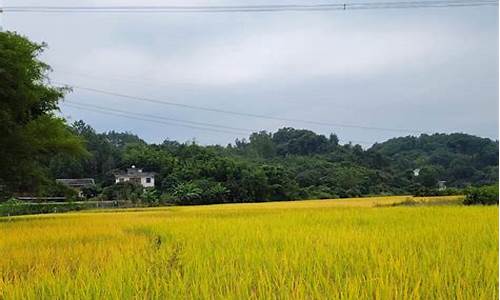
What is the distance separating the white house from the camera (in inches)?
2144

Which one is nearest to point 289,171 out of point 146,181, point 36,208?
point 146,181

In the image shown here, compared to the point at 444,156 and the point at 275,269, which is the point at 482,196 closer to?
the point at 275,269

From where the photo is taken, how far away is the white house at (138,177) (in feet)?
179

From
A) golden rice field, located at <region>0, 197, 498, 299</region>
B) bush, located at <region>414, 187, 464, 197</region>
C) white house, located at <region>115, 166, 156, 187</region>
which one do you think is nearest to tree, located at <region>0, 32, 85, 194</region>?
golden rice field, located at <region>0, 197, 498, 299</region>

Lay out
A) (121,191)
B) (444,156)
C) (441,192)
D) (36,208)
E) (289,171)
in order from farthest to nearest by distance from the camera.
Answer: (289,171)
(444,156)
(121,191)
(36,208)
(441,192)

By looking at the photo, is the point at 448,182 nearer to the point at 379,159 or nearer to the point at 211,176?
the point at 379,159

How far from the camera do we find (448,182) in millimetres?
→ 42312

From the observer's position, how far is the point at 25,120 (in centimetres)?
1680

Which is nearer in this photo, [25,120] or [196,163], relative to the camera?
[25,120]

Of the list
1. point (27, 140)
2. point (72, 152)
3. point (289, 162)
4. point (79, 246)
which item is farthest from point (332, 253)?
point (289, 162)

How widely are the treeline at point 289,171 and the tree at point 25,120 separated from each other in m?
17.2

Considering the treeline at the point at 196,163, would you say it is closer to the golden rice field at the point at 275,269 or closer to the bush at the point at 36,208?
the bush at the point at 36,208

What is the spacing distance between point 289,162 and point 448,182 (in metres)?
23.0

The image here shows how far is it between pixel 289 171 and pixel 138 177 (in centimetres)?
1466
